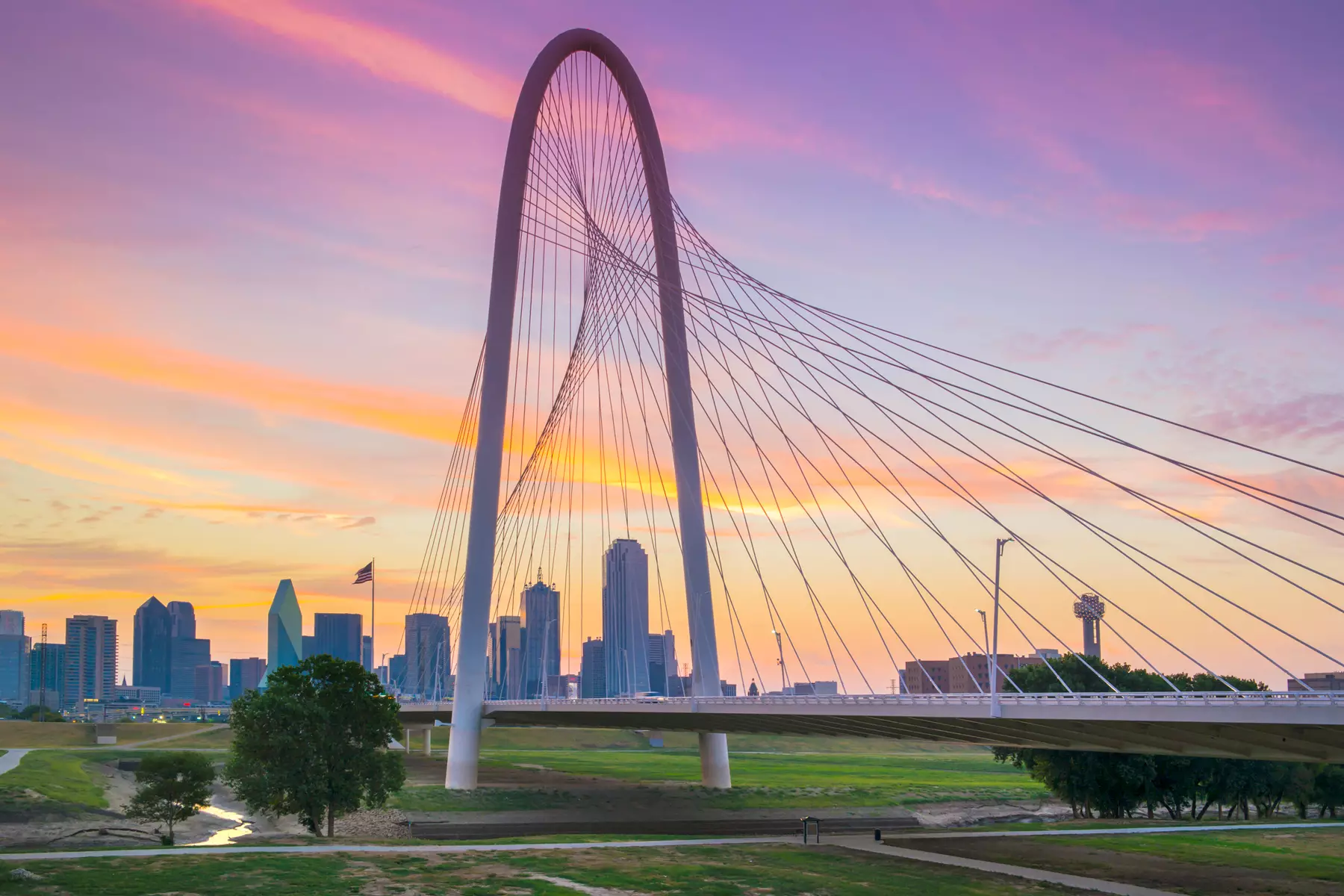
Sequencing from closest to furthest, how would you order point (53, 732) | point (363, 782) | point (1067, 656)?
point (363, 782) → point (1067, 656) → point (53, 732)

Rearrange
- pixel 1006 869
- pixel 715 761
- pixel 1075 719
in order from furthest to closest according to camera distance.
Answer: pixel 715 761, pixel 1006 869, pixel 1075 719

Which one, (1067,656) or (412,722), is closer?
(1067,656)

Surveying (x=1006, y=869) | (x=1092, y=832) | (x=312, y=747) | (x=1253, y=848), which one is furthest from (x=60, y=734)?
(x=1253, y=848)

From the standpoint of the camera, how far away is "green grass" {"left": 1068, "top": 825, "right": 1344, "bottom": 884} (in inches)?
1722

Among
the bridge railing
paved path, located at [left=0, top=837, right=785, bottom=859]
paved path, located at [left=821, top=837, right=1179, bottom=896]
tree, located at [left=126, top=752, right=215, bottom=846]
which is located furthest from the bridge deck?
tree, located at [left=126, top=752, right=215, bottom=846]

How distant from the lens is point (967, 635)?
42.4 metres

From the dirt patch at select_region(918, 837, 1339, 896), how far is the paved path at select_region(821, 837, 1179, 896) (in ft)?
2.54

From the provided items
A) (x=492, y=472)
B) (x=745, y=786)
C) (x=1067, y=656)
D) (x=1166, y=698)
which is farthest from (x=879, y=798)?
(x=1166, y=698)

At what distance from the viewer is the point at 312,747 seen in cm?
4838

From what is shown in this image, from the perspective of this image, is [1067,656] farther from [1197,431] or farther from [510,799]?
[1197,431]

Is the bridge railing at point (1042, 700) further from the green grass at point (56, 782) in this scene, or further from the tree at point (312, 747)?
the green grass at point (56, 782)

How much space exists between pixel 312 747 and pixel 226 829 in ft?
49.9

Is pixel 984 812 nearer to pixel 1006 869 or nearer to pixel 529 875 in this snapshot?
pixel 1006 869

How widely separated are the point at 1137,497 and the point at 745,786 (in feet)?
147
